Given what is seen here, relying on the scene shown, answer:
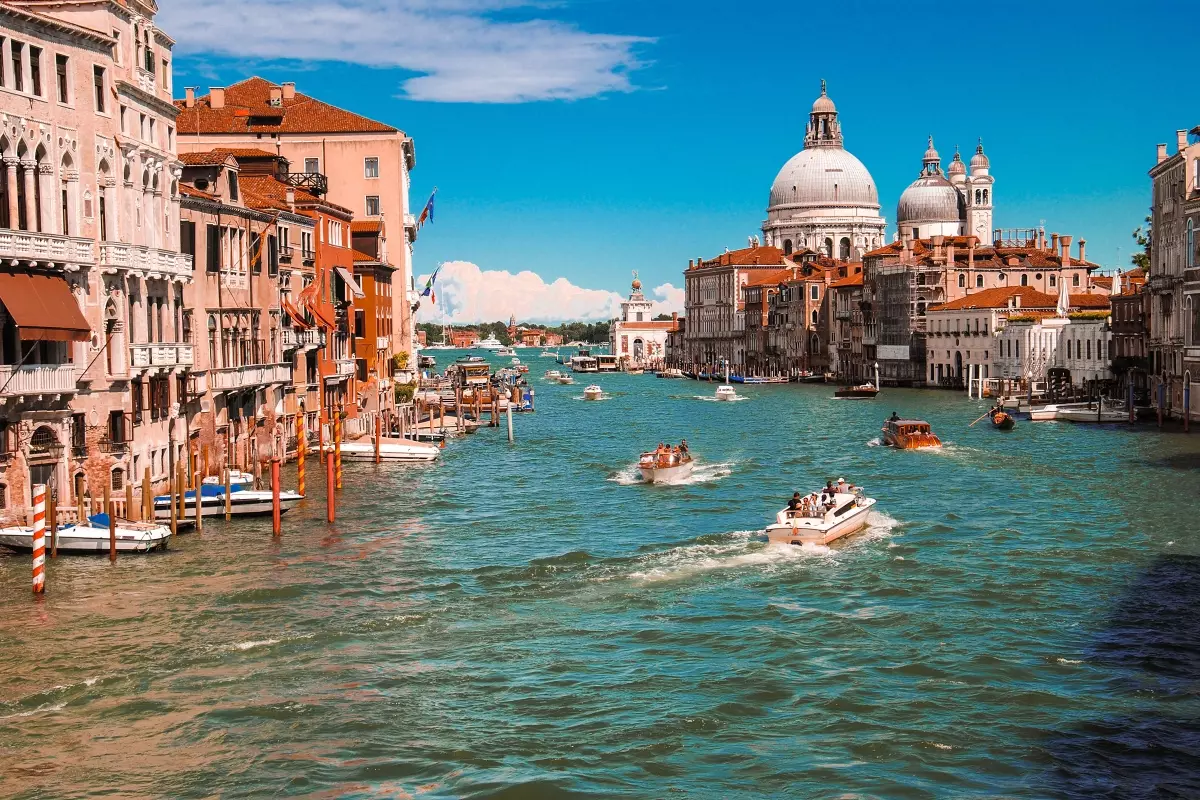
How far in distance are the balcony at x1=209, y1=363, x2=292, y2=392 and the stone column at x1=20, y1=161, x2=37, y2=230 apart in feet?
31.9

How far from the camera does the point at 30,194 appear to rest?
25828 mm

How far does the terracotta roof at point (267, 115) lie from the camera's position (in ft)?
199

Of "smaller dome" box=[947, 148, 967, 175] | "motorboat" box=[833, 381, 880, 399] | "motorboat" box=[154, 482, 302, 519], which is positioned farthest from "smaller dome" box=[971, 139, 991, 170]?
"motorboat" box=[154, 482, 302, 519]

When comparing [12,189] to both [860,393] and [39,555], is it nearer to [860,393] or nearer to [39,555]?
[39,555]

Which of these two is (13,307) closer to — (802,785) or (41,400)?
(41,400)

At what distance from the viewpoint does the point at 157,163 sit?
3114cm

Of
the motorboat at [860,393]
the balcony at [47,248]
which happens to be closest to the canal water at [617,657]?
the balcony at [47,248]

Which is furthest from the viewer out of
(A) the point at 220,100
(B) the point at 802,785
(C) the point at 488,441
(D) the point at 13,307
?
(A) the point at 220,100

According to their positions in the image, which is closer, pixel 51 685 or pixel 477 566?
pixel 51 685

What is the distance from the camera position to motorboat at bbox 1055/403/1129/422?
60625 millimetres

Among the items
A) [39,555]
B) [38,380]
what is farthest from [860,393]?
[39,555]

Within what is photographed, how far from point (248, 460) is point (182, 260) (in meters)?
7.61

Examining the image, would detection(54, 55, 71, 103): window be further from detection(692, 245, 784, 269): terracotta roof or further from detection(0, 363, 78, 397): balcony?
detection(692, 245, 784, 269): terracotta roof

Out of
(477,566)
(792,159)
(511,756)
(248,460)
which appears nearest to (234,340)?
(248,460)
